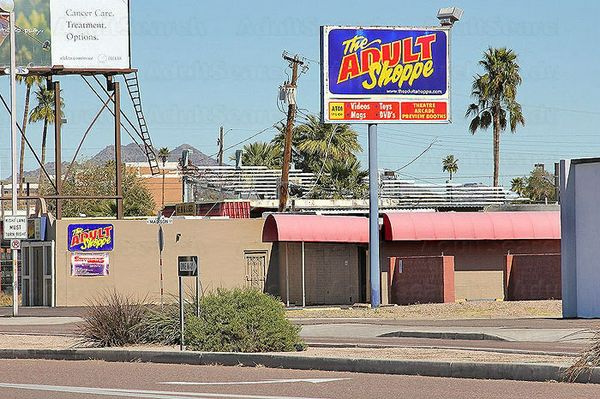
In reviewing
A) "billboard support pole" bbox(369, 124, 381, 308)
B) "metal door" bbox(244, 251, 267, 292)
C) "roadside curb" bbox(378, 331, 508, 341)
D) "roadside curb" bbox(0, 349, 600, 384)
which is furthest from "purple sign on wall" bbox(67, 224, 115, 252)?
"roadside curb" bbox(0, 349, 600, 384)

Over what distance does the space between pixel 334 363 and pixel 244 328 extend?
8.09 feet

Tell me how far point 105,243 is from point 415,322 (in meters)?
19.0

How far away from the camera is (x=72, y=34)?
53188 mm

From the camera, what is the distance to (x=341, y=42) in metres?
41.8

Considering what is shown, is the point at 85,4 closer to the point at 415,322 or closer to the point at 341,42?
the point at 341,42

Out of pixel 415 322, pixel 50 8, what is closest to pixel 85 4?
pixel 50 8

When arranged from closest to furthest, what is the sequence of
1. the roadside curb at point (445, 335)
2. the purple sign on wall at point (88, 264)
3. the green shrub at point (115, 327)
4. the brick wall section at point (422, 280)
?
the green shrub at point (115, 327)
the roadside curb at point (445, 335)
the brick wall section at point (422, 280)
the purple sign on wall at point (88, 264)

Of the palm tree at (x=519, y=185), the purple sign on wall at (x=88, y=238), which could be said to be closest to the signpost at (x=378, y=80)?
the purple sign on wall at (x=88, y=238)

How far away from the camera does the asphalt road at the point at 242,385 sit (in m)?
14.4

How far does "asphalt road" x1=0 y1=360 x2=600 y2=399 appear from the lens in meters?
14.4

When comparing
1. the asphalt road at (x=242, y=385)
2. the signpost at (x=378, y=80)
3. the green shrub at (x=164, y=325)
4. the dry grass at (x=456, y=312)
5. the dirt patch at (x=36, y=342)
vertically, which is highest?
the signpost at (x=378, y=80)

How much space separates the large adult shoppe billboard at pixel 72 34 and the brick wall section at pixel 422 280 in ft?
51.5

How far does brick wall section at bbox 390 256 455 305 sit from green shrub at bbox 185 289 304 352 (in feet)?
83.3

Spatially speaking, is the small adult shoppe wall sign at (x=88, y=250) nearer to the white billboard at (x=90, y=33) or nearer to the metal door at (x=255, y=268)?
the metal door at (x=255, y=268)
